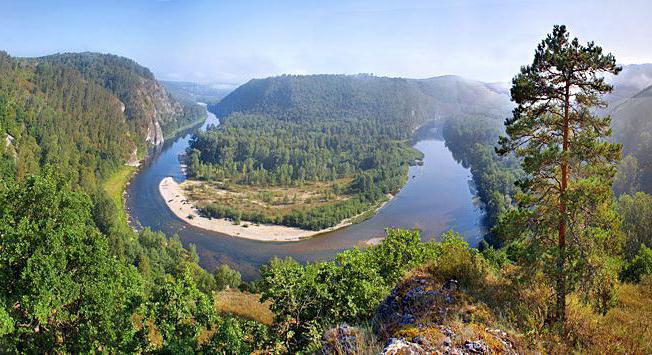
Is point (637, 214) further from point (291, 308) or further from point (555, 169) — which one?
point (291, 308)

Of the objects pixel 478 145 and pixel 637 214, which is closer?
pixel 637 214

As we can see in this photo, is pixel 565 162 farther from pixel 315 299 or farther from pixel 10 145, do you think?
pixel 10 145

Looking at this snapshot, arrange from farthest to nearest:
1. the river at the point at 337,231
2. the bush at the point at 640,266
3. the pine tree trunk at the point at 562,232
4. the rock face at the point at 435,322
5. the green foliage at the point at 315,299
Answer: the river at the point at 337,231 → the bush at the point at 640,266 → the green foliage at the point at 315,299 → the pine tree trunk at the point at 562,232 → the rock face at the point at 435,322

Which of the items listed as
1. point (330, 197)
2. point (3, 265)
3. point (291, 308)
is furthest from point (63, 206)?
point (330, 197)

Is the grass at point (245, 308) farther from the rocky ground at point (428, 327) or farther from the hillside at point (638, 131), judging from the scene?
the hillside at point (638, 131)

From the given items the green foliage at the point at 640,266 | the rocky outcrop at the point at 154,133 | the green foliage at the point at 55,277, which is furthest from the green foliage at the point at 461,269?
the rocky outcrop at the point at 154,133

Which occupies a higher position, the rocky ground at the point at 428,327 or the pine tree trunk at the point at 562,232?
the pine tree trunk at the point at 562,232
